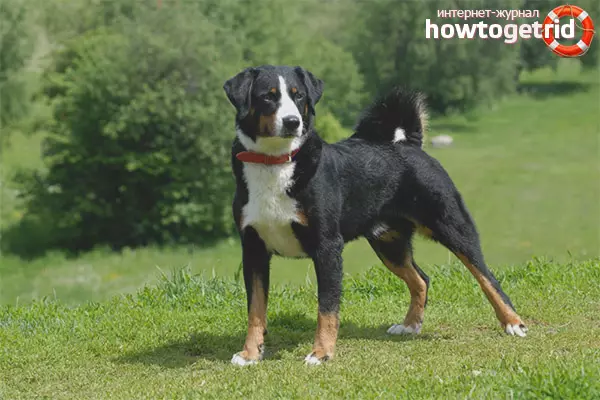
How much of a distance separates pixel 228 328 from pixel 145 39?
59.3 ft

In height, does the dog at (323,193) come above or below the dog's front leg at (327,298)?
above

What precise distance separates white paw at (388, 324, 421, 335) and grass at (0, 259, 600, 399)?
93 mm

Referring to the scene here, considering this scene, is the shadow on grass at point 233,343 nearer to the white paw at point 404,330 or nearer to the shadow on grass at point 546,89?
the white paw at point 404,330

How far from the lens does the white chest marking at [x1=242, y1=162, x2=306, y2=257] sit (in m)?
5.46

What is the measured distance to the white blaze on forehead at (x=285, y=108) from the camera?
5230 millimetres

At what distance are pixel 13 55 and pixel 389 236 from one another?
22091 millimetres

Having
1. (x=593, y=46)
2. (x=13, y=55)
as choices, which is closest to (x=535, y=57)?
(x=593, y=46)

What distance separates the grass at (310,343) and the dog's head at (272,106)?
1483 millimetres

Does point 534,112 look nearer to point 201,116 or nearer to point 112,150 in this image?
point 201,116

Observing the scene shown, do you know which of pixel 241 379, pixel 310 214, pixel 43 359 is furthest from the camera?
pixel 43 359

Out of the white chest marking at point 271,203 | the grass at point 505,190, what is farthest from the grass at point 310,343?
the grass at point 505,190

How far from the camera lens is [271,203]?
546cm

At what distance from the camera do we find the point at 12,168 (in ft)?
84.5

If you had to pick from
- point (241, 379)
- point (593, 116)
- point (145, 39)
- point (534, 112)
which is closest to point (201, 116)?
point (145, 39)
